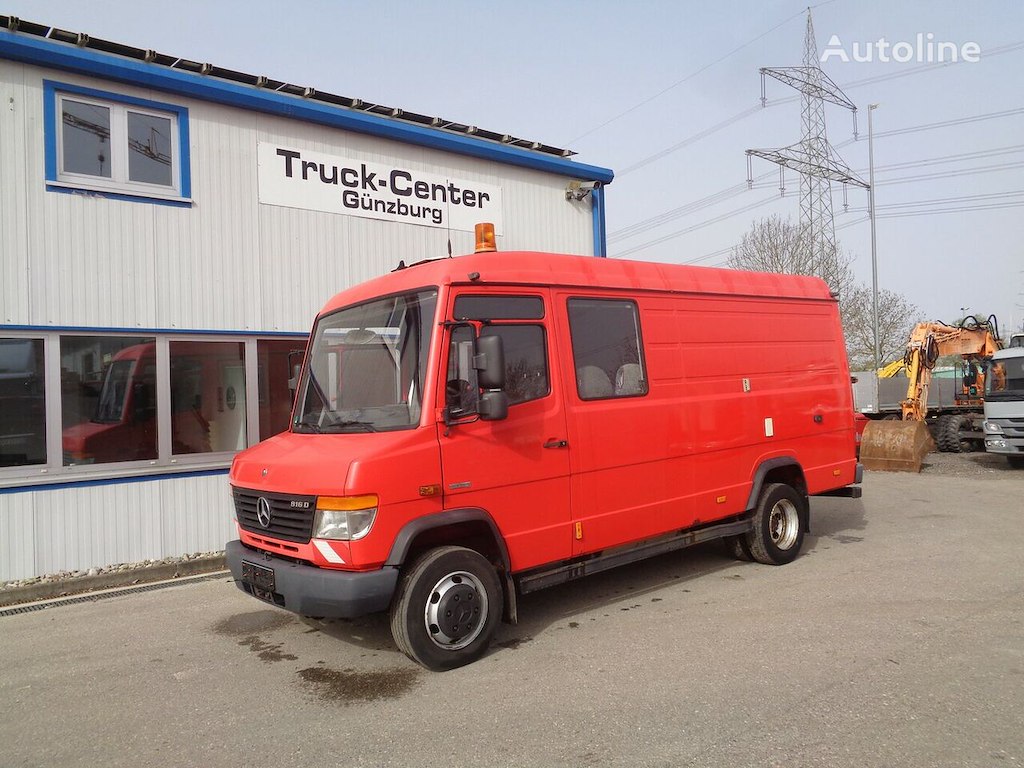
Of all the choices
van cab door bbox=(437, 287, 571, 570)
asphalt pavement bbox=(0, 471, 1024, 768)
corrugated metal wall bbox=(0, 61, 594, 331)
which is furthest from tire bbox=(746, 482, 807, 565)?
corrugated metal wall bbox=(0, 61, 594, 331)

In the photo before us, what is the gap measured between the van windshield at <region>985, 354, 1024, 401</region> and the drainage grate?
48.7ft

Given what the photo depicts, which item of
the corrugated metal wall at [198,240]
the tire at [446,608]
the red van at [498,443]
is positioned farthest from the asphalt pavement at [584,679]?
the corrugated metal wall at [198,240]

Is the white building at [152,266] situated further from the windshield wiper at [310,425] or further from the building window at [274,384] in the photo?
the windshield wiper at [310,425]

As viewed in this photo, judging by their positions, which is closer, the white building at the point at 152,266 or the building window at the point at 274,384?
the white building at the point at 152,266

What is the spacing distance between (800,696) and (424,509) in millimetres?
2461

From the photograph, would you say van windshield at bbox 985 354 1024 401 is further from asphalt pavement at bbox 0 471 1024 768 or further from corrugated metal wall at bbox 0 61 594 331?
corrugated metal wall at bbox 0 61 594 331

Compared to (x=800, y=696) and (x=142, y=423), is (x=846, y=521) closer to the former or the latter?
(x=800, y=696)

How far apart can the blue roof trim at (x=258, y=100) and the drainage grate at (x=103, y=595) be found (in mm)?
5471

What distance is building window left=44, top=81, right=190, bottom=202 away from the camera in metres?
7.55

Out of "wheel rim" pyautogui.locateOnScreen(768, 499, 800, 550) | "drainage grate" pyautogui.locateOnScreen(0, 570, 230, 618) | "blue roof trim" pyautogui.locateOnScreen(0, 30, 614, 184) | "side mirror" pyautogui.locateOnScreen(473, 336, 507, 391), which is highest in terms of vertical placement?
"blue roof trim" pyautogui.locateOnScreen(0, 30, 614, 184)

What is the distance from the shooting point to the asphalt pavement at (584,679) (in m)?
3.62

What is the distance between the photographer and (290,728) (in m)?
3.96

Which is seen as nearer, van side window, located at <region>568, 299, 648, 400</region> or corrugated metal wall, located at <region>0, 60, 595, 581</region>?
van side window, located at <region>568, 299, 648, 400</region>

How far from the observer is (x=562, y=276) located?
5.51m
